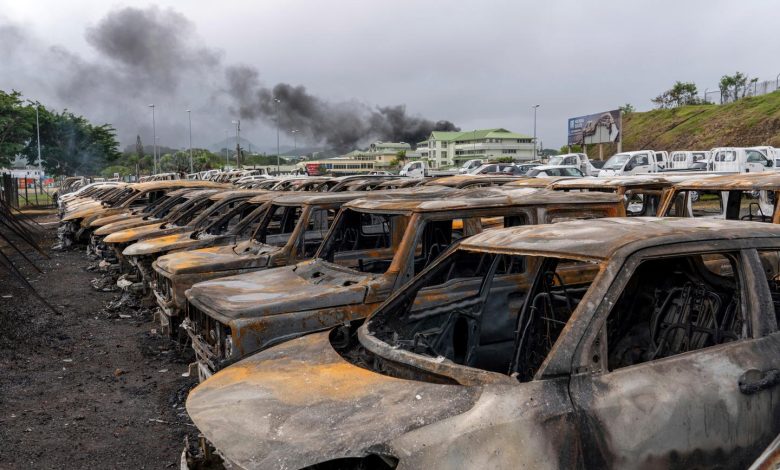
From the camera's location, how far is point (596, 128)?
46531 mm

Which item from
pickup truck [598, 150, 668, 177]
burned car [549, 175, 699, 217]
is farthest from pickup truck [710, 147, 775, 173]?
burned car [549, 175, 699, 217]

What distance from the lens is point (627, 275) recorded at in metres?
2.86

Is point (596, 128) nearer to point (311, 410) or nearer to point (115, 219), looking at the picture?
point (115, 219)

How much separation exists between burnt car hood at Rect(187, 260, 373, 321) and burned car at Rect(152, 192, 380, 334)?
912mm

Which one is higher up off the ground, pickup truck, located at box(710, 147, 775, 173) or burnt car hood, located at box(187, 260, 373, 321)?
pickup truck, located at box(710, 147, 775, 173)

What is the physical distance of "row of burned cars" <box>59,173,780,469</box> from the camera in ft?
8.36

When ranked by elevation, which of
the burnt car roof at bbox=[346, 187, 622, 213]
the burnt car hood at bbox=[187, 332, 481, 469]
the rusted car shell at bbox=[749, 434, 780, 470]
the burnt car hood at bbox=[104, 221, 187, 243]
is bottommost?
the rusted car shell at bbox=[749, 434, 780, 470]

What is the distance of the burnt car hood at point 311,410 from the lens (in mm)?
2520

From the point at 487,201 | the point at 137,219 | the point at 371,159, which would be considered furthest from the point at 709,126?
the point at 371,159

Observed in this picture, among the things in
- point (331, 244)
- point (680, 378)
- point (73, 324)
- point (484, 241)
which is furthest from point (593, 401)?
point (73, 324)

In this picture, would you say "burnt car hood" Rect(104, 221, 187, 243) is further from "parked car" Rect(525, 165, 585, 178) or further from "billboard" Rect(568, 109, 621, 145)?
"billboard" Rect(568, 109, 621, 145)

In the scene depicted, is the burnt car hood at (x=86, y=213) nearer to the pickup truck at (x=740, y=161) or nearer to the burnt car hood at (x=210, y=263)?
the burnt car hood at (x=210, y=263)

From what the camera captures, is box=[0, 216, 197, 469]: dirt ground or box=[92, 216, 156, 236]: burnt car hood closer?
box=[0, 216, 197, 469]: dirt ground

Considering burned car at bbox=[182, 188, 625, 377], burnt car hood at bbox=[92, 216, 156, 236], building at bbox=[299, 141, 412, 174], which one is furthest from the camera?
building at bbox=[299, 141, 412, 174]
